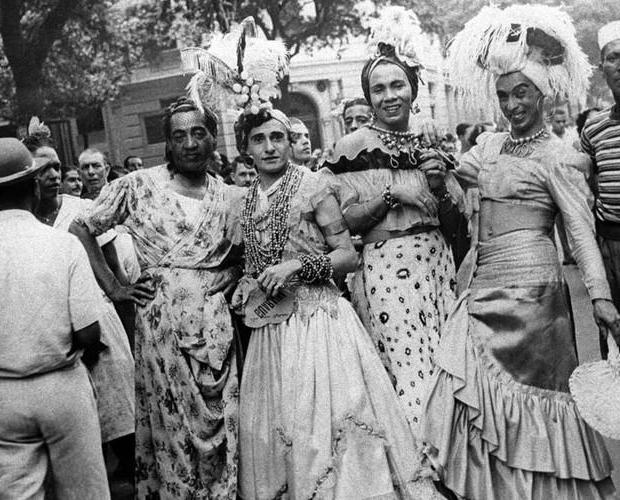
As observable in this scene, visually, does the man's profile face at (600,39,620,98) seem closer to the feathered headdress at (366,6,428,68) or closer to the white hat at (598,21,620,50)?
the white hat at (598,21,620,50)

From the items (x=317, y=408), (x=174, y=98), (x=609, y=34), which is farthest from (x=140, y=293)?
(x=174, y=98)

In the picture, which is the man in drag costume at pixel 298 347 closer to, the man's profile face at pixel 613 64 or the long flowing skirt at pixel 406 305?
the long flowing skirt at pixel 406 305

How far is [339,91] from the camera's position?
1192 inches

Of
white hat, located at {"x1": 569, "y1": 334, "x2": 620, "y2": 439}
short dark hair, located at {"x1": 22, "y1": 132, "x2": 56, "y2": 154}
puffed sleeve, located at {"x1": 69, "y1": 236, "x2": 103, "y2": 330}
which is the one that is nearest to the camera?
puffed sleeve, located at {"x1": 69, "y1": 236, "x2": 103, "y2": 330}

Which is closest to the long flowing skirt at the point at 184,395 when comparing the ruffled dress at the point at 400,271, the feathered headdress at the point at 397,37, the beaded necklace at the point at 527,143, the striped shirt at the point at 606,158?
the ruffled dress at the point at 400,271

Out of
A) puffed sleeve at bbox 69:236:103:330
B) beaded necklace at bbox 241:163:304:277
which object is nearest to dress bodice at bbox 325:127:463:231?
beaded necklace at bbox 241:163:304:277

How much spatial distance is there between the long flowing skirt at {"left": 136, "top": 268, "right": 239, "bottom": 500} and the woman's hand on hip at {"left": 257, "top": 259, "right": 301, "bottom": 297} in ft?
1.79

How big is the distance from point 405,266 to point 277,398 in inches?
37.9

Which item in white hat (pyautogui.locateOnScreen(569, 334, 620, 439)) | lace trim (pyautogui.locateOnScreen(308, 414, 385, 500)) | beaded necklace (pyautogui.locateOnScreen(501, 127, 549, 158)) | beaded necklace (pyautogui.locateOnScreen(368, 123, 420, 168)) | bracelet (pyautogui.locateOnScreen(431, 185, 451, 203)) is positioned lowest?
lace trim (pyautogui.locateOnScreen(308, 414, 385, 500))

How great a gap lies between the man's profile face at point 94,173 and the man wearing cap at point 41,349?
157 inches

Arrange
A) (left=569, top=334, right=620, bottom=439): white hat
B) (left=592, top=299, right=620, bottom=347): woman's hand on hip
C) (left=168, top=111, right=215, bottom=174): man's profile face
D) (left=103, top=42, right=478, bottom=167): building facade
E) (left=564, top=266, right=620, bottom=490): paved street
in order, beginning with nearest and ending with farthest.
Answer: (left=569, top=334, right=620, bottom=439): white hat → (left=592, top=299, right=620, bottom=347): woman's hand on hip → (left=168, top=111, right=215, bottom=174): man's profile face → (left=564, top=266, right=620, bottom=490): paved street → (left=103, top=42, right=478, bottom=167): building facade

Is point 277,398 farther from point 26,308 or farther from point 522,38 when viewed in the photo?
point 522,38

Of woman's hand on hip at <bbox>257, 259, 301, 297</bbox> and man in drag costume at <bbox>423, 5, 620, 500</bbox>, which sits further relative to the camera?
woman's hand on hip at <bbox>257, 259, 301, 297</bbox>

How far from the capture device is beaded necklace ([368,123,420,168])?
4844 millimetres
